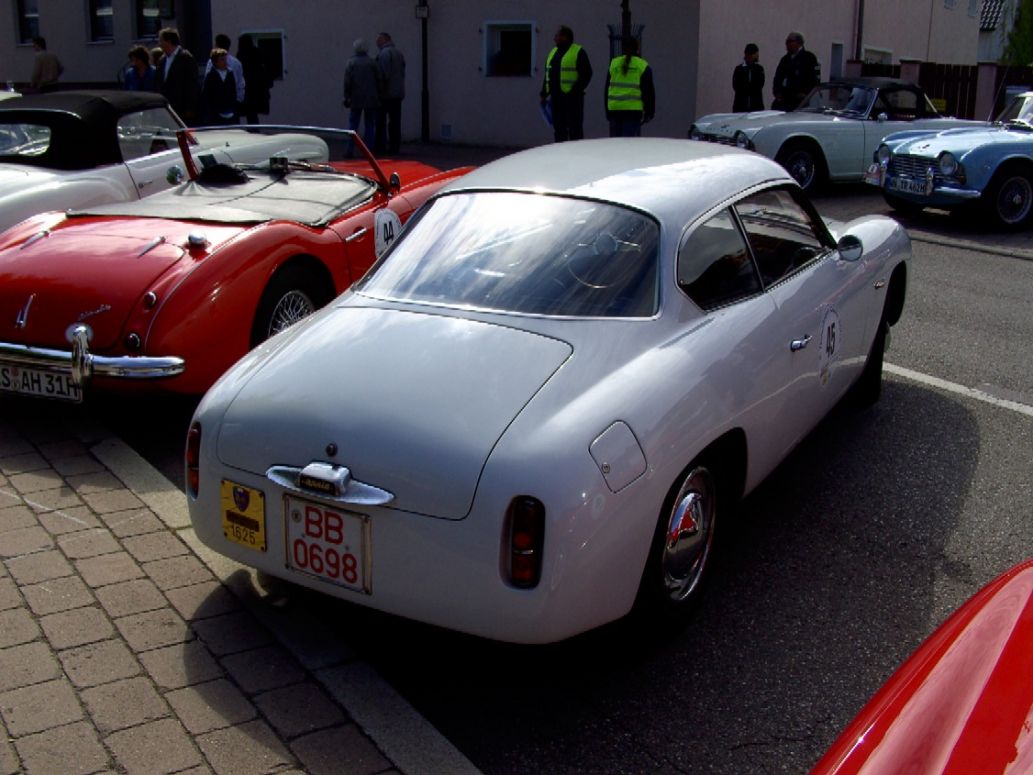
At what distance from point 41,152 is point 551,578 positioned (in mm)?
6107

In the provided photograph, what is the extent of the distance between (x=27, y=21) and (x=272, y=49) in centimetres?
769

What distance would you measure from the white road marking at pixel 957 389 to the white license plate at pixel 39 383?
169 inches

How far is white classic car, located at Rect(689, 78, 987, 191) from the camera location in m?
13.2

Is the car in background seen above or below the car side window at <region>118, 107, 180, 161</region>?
below

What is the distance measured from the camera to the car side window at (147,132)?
A: 26.4 feet

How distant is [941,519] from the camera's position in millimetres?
4477

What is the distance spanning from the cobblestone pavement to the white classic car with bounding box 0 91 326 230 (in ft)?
10.9

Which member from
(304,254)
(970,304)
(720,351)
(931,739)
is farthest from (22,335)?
(970,304)

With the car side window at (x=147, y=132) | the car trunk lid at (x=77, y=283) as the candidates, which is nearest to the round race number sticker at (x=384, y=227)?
the car trunk lid at (x=77, y=283)

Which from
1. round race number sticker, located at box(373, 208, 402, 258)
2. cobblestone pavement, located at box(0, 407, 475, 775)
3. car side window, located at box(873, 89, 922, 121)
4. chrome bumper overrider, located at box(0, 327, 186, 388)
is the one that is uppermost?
car side window, located at box(873, 89, 922, 121)

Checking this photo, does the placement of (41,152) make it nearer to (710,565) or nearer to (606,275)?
(606,275)

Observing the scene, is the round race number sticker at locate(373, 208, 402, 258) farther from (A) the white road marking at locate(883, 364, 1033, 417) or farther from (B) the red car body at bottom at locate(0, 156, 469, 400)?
(A) the white road marking at locate(883, 364, 1033, 417)

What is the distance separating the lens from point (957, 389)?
20.1 ft

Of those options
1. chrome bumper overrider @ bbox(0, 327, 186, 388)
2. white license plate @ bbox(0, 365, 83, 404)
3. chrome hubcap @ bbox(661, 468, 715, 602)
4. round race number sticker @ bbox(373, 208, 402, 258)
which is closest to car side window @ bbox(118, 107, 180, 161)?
round race number sticker @ bbox(373, 208, 402, 258)
